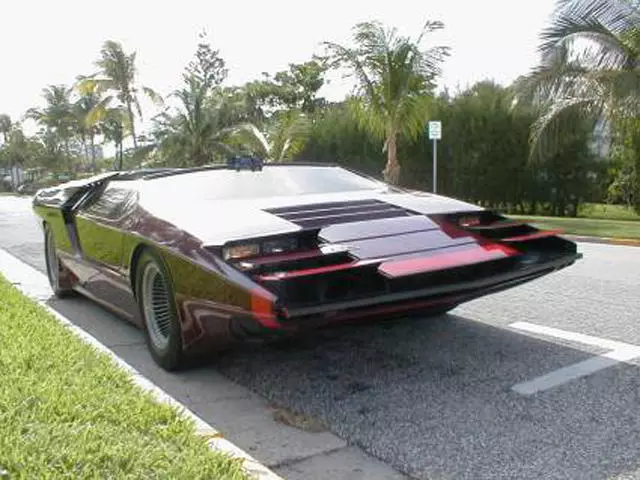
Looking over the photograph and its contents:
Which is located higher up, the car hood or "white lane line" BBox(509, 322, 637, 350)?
the car hood

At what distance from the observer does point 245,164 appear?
5.23m

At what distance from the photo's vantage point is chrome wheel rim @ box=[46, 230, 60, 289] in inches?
260

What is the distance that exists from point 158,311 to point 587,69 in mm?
13307

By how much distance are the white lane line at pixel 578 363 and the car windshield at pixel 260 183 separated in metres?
1.61

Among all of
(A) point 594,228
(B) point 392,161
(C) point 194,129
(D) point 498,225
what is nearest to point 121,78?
(C) point 194,129

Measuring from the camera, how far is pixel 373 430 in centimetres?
329

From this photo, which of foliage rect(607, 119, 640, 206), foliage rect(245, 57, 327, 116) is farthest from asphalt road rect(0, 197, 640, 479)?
foliage rect(245, 57, 327, 116)

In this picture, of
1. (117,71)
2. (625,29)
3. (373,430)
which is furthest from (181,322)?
(117,71)

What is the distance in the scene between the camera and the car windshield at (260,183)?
187 inches

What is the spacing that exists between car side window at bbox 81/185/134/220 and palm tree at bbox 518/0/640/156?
37.5 ft

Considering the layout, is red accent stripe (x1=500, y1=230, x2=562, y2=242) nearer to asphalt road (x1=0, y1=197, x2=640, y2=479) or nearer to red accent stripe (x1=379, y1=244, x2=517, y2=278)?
red accent stripe (x1=379, y1=244, x2=517, y2=278)

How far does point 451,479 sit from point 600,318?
2939mm

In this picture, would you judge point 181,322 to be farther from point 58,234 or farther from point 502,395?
point 58,234

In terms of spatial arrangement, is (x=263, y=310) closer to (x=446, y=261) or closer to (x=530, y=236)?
(x=446, y=261)
